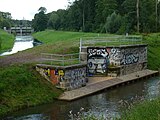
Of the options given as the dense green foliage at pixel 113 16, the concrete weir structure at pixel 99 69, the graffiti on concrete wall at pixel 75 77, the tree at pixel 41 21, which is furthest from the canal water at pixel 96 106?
the tree at pixel 41 21

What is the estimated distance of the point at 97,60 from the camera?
47.1 m

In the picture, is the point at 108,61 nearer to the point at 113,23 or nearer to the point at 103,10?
the point at 113,23

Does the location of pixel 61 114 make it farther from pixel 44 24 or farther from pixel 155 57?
pixel 44 24

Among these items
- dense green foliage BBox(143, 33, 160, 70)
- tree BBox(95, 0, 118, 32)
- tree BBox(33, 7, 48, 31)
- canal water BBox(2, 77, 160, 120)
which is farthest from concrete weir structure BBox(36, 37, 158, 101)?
tree BBox(33, 7, 48, 31)

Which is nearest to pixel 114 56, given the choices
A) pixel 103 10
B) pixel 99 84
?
pixel 99 84

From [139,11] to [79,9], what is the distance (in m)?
31.2

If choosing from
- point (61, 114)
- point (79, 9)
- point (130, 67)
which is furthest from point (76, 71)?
point (79, 9)

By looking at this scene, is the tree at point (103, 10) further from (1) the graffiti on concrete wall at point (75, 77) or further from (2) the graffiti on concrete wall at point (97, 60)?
(1) the graffiti on concrete wall at point (75, 77)

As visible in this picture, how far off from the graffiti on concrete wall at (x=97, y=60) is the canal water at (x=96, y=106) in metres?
5.89

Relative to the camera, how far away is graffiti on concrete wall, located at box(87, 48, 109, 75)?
46.5 meters

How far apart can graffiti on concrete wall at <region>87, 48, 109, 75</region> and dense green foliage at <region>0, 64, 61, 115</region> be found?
11507 millimetres

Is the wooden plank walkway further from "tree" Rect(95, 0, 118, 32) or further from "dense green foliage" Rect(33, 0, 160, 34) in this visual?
"tree" Rect(95, 0, 118, 32)

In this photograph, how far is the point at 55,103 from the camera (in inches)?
1289

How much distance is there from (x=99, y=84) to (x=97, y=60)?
306 inches
